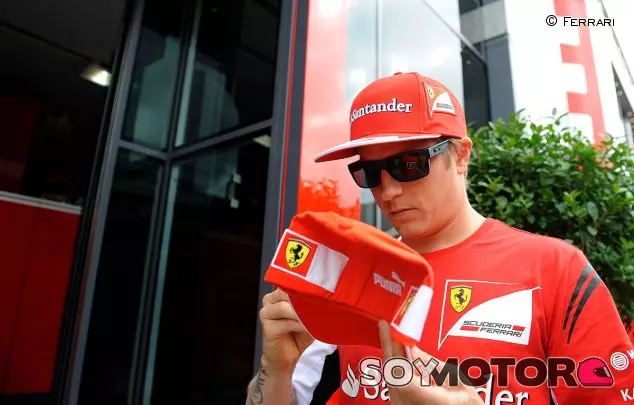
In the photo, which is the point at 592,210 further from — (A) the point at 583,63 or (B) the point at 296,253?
(A) the point at 583,63

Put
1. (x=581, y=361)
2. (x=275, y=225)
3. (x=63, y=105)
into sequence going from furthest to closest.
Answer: (x=63, y=105) → (x=275, y=225) → (x=581, y=361)

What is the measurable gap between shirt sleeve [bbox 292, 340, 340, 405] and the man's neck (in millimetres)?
373

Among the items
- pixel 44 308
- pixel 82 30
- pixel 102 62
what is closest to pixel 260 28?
pixel 82 30

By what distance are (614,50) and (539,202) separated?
200 inches

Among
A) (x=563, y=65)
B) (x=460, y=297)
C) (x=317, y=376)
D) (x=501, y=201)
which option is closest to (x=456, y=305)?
(x=460, y=297)

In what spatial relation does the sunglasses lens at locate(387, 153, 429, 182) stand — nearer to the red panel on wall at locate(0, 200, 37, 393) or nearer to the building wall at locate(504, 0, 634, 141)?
the building wall at locate(504, 0, 634, 141)

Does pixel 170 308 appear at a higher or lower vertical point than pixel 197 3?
lower

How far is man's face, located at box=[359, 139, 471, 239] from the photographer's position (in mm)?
1080

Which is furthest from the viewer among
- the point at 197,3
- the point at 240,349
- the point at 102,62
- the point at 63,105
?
the point at 63,105

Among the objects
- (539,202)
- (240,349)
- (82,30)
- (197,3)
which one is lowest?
(240,349)

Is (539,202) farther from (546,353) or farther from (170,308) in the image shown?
(170,308)

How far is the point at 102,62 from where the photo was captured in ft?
20.0

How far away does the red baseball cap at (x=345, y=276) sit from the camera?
0.69 metres

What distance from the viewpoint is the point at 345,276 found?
2.48ft
